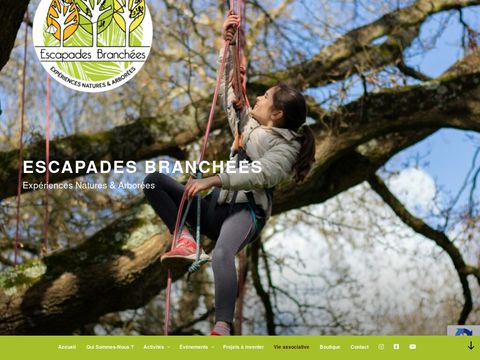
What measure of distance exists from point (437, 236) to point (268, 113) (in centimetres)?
389

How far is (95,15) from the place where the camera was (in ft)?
19.7

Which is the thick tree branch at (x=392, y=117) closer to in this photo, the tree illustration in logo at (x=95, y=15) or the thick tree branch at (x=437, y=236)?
the tree illustration in logo at (x=95, y=15)

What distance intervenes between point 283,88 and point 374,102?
255cm

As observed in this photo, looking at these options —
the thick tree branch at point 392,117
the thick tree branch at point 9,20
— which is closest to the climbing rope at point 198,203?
the thick tree branch at point 9,20

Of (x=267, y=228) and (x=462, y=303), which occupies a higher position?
(x=267, y=228)

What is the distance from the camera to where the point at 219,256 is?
328 cm

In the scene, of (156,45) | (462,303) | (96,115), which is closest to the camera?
(462,303)

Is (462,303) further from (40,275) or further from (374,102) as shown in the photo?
(40,275)

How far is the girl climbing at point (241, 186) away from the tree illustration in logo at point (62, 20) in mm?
2628

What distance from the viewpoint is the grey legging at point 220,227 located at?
3.26 metres

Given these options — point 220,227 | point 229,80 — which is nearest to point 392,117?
point 229,80
